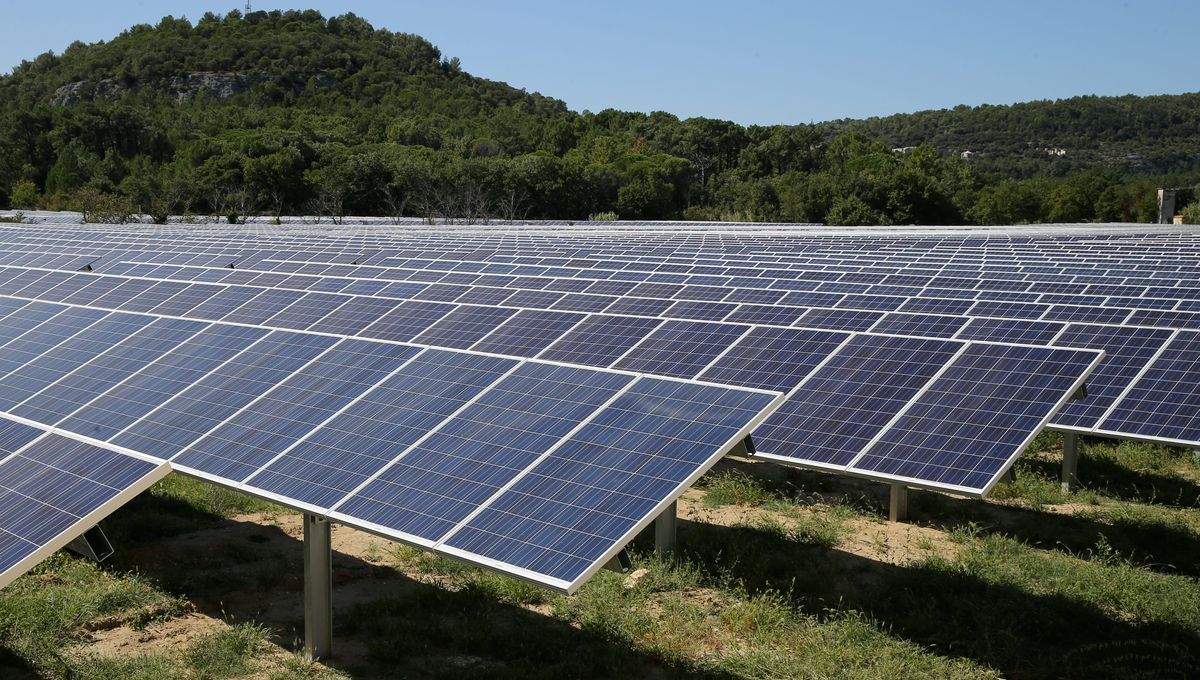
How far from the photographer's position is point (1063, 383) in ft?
A: 39.0

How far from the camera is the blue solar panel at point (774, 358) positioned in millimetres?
13734

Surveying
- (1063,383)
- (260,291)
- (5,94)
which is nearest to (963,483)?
(1063,383)

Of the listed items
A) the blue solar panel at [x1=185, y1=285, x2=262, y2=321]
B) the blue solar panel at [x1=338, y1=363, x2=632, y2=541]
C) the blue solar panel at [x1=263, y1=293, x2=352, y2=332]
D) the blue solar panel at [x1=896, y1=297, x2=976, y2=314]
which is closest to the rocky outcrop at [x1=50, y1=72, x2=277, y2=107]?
the blue solar panel at [x1=185, y1=285, x2=262, y2=321]

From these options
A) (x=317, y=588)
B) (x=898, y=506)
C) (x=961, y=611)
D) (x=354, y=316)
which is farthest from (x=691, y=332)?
(x=317, y=588)

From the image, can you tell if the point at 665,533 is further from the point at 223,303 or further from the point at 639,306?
the point at 223,303

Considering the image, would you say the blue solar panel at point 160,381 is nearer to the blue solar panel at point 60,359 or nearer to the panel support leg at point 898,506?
the blue solar panel at point 60,359

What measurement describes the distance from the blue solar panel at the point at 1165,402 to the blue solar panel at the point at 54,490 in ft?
40.7

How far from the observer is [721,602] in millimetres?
12062

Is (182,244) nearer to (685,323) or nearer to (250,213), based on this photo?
(685,323)

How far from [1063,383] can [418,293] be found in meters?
12.9

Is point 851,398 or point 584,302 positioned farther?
point 584,302

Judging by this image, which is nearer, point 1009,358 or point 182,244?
point 1009,358

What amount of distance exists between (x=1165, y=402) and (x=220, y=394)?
12582 mm

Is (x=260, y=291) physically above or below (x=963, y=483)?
above
